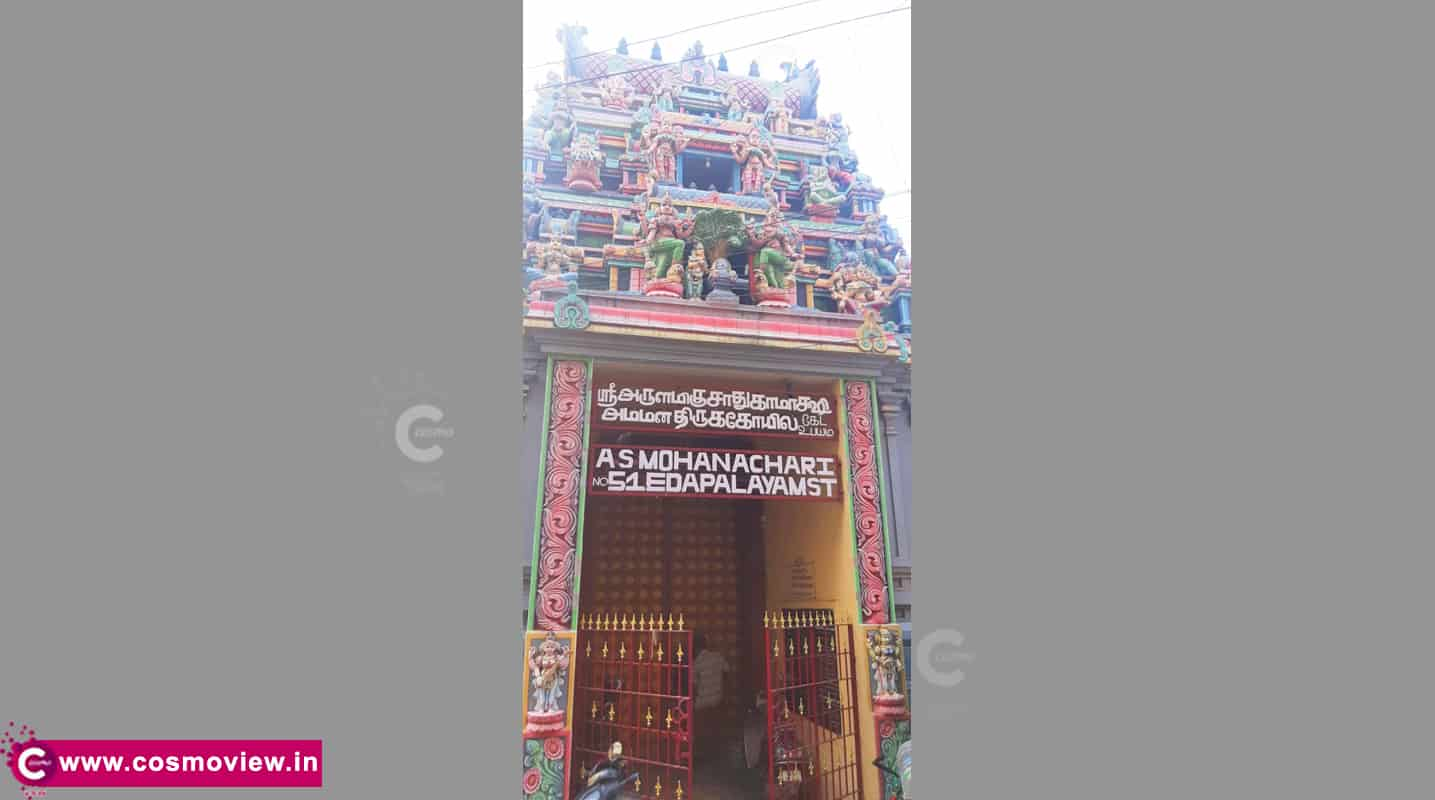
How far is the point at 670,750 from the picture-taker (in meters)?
5.13

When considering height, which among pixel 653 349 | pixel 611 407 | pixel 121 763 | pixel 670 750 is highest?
pixel 653 349

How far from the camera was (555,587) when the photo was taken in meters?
4.82

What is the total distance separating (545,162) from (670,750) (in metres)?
4.79

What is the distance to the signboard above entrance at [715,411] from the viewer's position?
17.3 ft

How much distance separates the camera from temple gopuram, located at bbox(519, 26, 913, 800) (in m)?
5.02

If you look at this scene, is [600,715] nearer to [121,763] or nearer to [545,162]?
[121,763]

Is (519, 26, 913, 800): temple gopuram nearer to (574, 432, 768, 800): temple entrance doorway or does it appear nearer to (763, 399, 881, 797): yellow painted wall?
(763, 399, 881, 797): yellow painted wall

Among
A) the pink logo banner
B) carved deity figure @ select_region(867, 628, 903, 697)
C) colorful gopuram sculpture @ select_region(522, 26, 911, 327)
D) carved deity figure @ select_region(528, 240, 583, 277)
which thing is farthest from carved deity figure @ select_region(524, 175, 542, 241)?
carved deity figure @ select_region(867, 628, 903, 697)

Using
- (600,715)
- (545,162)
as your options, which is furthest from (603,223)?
(600,715)

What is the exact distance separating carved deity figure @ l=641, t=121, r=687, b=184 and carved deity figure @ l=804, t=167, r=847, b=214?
1207 millimetres

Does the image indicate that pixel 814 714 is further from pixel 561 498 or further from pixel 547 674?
pixel 561 498

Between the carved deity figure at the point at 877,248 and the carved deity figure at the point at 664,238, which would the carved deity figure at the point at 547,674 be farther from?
the carved deity figure at the point at 877,248

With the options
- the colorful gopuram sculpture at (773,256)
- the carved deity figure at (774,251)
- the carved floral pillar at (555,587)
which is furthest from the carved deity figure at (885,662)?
the carved deity figure at (774,251)

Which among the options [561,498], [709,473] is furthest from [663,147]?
[561,498]
